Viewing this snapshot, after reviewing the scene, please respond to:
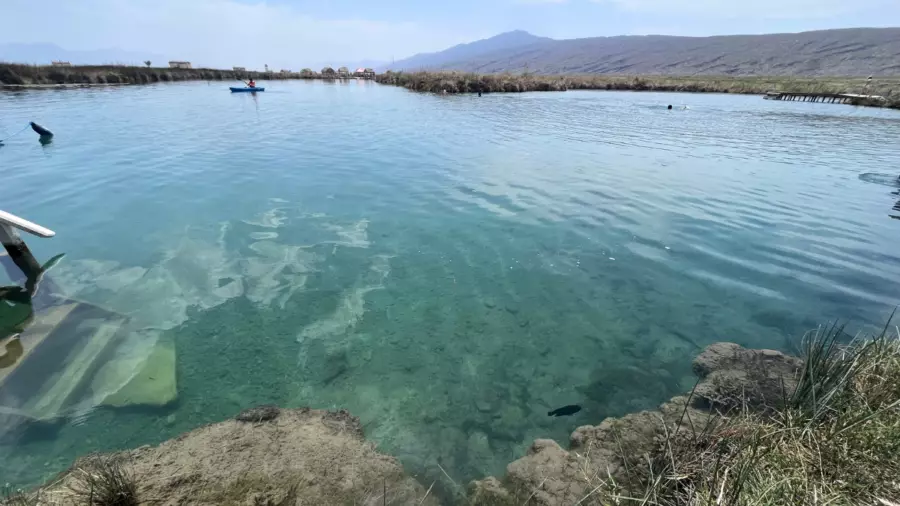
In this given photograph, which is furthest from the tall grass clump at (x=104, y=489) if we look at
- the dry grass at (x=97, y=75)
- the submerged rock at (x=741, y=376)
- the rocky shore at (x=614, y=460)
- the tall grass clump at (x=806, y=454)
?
the dry grass at (x=97, y=75)

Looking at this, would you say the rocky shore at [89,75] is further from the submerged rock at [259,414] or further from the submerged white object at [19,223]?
the submerged rock at [259,414]

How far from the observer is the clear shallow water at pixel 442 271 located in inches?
223

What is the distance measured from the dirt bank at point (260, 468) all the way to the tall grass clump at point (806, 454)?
7.67 feet

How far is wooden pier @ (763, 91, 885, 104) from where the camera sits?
44722 millimetres

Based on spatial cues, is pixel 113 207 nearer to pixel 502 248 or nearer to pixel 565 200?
pixel 502 248

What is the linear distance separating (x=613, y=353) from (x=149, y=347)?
25.6ft

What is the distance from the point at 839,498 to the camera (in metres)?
2.89

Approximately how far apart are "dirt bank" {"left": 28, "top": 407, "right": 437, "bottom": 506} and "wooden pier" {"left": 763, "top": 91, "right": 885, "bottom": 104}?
64920 mm

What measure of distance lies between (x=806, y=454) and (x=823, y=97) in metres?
68.3

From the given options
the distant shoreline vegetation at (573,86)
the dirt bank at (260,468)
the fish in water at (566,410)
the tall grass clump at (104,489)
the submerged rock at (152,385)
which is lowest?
the fish in water at (566,410)

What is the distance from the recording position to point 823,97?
50281 mm

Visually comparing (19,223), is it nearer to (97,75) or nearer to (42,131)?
(42,131)

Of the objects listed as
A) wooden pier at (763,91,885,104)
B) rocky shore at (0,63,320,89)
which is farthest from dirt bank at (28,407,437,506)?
wooden pier at (763,91,885,104)

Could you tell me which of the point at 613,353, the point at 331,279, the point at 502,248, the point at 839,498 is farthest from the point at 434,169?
the point at 839,498
